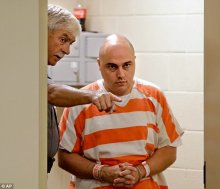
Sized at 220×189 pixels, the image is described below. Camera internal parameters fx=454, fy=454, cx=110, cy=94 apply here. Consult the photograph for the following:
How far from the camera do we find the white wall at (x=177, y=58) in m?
2.96

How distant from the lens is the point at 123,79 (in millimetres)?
2262

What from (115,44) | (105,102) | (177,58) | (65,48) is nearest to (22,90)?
(105,102)

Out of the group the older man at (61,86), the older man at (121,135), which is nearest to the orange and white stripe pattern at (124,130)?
the older man at (121,135)

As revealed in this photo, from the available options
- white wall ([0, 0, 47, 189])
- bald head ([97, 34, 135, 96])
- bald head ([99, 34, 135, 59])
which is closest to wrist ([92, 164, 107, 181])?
bald head ([97, 34, 135, 96])

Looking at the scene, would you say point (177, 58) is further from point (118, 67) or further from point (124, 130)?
point (124, 130)

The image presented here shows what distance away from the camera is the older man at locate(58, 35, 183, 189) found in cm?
218

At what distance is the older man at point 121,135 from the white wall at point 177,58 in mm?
713

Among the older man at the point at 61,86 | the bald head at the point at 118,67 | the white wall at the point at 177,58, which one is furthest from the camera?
the white wall at the point at 177,58

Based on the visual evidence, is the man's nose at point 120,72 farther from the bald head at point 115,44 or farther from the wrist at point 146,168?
the wrist at point 146,168

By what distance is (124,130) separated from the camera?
2205 millimetres

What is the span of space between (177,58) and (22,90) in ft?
6.07

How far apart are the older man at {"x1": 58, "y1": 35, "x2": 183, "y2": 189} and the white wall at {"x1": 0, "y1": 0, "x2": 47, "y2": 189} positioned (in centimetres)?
88

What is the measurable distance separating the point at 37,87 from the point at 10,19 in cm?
21

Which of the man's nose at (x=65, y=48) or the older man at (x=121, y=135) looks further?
the older man at (x=121, y=135)
